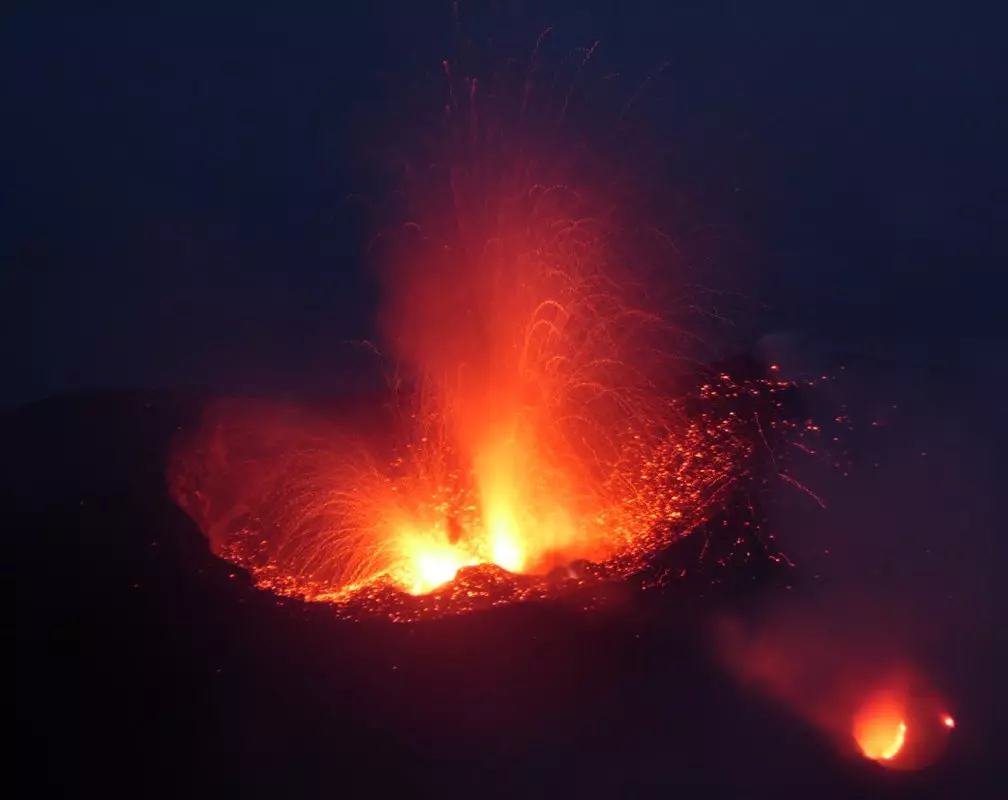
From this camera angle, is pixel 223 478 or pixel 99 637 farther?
pixel 223 478

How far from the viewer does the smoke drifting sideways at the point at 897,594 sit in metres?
3.71

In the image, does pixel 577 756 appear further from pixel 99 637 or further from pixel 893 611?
pixel 99 637

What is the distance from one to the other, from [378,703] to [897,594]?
274 cm

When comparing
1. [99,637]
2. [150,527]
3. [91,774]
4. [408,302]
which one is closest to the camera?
[91,774]

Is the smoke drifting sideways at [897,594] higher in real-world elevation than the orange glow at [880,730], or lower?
higher

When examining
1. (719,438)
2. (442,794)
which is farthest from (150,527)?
(719,438)

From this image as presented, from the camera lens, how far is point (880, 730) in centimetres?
364

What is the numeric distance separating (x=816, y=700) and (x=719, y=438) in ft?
8.91

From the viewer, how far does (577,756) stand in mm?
3584

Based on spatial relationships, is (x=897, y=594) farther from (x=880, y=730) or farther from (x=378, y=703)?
(x=378, y=703)

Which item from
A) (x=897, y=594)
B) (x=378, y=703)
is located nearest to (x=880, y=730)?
(x=897, y=594)

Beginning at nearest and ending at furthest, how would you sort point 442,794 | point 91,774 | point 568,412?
point 442,794, point 91,774, point 568,412

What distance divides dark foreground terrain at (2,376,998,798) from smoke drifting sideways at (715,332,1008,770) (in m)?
0.13

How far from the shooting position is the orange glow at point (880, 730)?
356 cm
